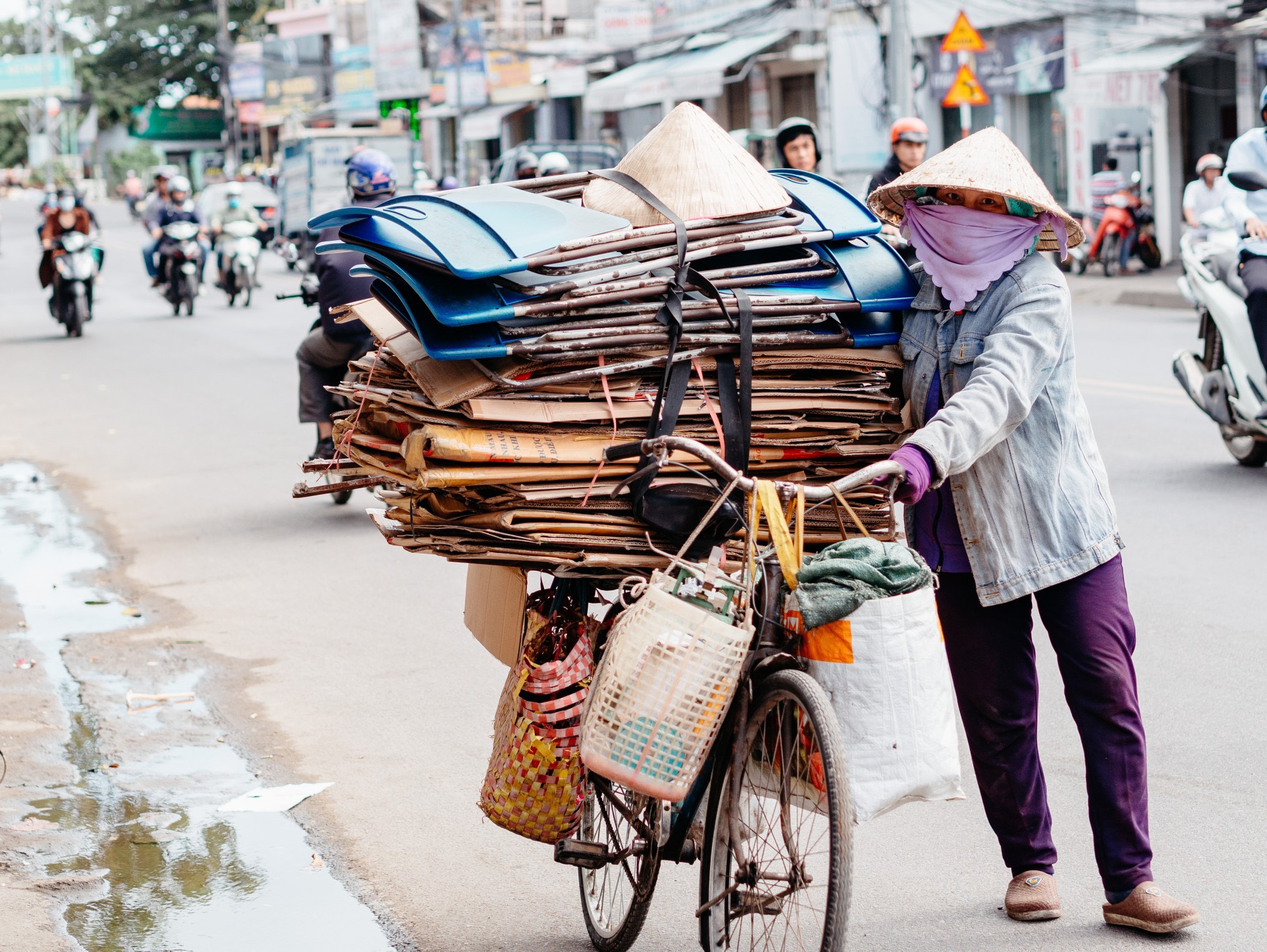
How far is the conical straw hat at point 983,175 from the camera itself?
3.38 m

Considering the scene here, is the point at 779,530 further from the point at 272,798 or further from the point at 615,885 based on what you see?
the point at 272,798

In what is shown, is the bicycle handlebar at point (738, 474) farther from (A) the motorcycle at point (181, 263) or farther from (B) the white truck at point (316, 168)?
(B) the white truck at point (316, 168)

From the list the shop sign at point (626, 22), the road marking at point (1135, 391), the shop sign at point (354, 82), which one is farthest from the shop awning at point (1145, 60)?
the shop sign at point (354, 82)

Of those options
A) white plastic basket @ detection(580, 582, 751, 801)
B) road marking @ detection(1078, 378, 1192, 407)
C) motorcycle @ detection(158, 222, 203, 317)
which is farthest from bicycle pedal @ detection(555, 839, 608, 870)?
motorcycle @ detection(158, 222, 203, 317)

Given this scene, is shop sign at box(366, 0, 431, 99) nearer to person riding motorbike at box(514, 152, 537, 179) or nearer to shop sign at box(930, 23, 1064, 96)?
shop sign at box(930, 23, 1064, 96)

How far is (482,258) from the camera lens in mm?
3143

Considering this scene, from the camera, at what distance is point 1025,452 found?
3.48 m

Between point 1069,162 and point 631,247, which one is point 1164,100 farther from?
point 631,247

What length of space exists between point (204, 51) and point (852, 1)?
50359 millimetres

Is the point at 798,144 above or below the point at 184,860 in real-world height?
above

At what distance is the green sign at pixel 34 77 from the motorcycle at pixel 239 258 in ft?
152

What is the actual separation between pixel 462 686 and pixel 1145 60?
63.1 feet

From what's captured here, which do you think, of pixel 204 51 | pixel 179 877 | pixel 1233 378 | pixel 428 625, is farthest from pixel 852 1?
pixel 204 51

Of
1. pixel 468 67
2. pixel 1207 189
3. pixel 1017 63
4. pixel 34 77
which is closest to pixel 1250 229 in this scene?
pixel 1207 189
